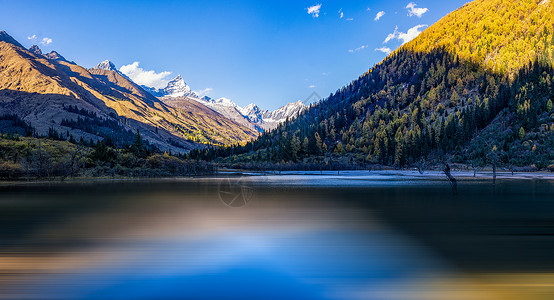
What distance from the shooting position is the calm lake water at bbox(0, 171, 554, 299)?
38.4ft

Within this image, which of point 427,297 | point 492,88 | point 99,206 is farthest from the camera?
point 492,88

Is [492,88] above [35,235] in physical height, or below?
above

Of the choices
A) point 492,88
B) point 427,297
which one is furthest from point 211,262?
point 492,88

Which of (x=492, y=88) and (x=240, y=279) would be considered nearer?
(x=240, y=279)

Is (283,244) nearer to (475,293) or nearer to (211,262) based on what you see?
(211,262)

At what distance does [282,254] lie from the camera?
16.4m

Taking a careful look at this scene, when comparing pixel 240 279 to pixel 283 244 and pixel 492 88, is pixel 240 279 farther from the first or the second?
pixel 492 88

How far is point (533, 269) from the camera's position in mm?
13289

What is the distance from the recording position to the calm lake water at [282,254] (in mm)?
11703

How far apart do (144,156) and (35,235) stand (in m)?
105

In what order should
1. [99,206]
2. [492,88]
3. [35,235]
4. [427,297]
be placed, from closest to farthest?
[427,297] < [35,235] < [99,206] < [492,88]

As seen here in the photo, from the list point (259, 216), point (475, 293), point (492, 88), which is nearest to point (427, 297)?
point (475, 293)

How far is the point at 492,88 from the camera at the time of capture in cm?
17950

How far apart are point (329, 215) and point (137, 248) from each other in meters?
14.9
